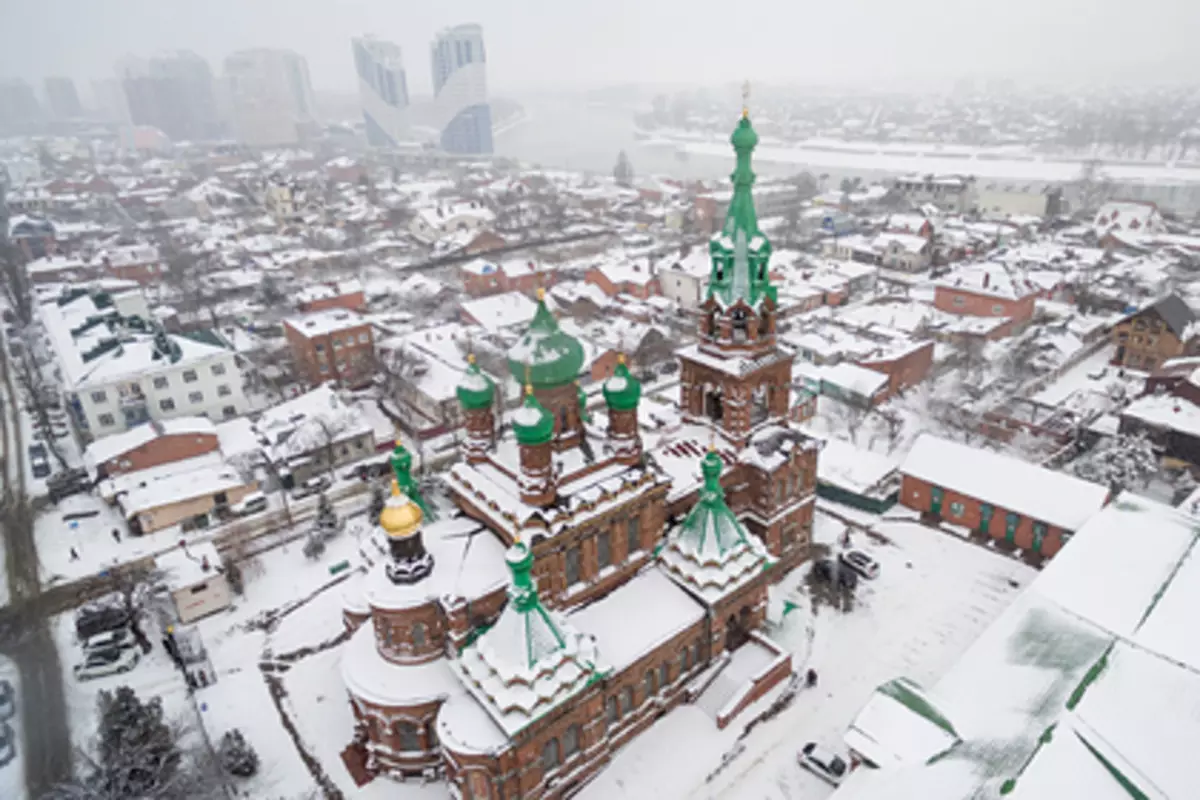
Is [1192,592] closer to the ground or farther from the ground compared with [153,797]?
farther from the ground

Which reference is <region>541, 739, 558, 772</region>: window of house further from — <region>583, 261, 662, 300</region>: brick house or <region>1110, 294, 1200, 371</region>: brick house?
<region>583, 261, 662, 300</region>: brick house

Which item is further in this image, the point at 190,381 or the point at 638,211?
the point at 638,211

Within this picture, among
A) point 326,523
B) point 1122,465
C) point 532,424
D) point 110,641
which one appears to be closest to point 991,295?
point 1122,465

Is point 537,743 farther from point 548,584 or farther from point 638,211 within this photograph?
point 638,211

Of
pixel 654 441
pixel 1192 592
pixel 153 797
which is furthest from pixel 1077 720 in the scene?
pixel 153 797

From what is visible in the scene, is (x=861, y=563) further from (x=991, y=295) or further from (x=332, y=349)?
(x=332, y=349)
